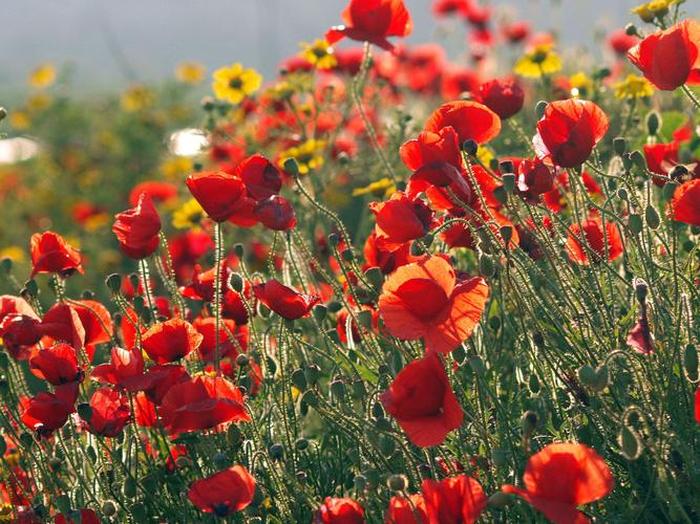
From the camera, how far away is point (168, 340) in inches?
89.8

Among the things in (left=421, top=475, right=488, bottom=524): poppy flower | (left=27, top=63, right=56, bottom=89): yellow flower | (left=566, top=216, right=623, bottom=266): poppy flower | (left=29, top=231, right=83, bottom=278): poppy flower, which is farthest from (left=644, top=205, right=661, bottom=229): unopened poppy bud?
(left=27, top=63, right=56, bottom=89): yellow flower

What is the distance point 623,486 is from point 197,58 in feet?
78.1

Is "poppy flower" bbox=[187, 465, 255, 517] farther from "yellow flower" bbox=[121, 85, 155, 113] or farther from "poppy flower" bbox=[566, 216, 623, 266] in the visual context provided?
"yellow flower" bbox=[121, 85, 155, 113]

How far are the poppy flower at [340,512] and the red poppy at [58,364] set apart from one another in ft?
2.12

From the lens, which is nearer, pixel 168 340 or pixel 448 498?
pixel 448 498

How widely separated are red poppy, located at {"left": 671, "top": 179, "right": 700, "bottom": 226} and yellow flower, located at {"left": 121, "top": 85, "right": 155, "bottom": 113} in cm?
584

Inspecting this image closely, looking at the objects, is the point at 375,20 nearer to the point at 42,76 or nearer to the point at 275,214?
the point at 275,214

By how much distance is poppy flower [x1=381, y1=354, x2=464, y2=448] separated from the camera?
1856 millimetres

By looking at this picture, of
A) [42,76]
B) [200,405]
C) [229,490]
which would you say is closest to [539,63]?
[200,405]

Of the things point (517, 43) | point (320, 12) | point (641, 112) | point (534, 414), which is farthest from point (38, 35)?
point (534, 414)

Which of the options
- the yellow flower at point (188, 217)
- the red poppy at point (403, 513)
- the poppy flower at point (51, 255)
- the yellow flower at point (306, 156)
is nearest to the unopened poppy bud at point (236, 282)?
the poppy flower at point (51, 255)

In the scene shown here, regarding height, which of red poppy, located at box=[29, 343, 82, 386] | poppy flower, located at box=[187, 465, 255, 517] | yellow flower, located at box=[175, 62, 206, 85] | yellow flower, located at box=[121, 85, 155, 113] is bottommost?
poppy flower, located at box=[187, 465, 255, 517]

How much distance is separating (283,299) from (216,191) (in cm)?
25

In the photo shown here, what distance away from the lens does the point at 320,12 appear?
26.6 m
